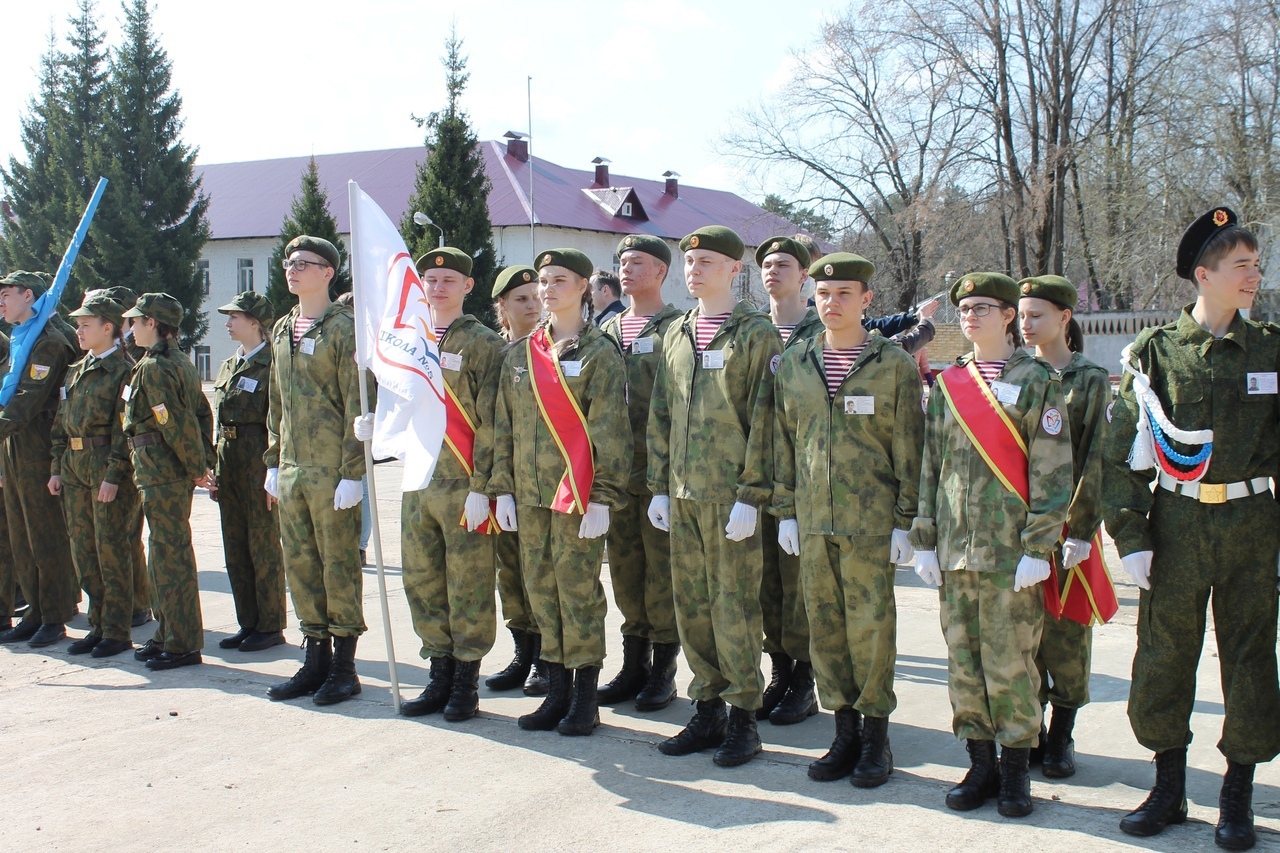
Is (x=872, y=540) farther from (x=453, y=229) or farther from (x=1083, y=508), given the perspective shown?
(x=453, y=229)

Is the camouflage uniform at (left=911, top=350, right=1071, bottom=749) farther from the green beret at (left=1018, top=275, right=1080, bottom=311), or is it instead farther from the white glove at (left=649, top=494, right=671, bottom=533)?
the white glove at (left=649, top=494, right=671, bottom=533)

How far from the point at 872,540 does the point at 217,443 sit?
15.7 ft

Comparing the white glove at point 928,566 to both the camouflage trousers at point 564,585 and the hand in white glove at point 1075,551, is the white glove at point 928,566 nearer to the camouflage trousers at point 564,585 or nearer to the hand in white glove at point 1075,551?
the hand in white glove at point 1075,551

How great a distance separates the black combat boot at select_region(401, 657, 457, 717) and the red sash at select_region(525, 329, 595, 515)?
1195mm

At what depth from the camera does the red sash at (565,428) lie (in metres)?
5.41

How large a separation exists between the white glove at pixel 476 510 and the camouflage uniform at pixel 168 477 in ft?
7.66

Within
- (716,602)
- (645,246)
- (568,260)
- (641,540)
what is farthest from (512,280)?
(716,602)

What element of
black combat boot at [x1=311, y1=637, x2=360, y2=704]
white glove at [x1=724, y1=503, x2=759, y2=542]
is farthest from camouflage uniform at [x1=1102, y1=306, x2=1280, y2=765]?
black combat boot at [x1=311, y1=637, x2=360, y2=704]

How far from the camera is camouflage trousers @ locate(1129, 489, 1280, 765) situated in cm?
404

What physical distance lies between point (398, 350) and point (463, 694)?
1.80 m

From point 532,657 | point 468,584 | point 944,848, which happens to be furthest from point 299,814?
point 944,848

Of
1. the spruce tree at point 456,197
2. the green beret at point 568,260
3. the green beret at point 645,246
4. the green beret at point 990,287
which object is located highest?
the spruce tree at point 456,197

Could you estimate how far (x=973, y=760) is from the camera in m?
4.45

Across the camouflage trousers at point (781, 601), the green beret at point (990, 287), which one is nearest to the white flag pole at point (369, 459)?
the camouflage trousers at point (781, 601)
